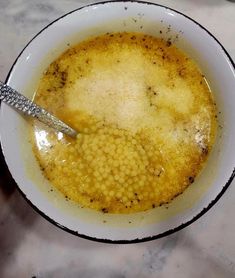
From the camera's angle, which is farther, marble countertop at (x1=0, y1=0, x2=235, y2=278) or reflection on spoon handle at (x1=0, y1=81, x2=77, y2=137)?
marble countertop at (x1=0, y1=0, x2=235, y2=278)

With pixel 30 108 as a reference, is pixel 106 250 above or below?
below

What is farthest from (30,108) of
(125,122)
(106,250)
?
(106,250)

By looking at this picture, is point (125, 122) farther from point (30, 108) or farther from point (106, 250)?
point (106, 250)

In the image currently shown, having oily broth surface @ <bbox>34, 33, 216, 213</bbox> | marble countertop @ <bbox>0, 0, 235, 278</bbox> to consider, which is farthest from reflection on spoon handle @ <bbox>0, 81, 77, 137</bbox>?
marble countertop @ <bbox>0, 0, 235, 278</bbox>

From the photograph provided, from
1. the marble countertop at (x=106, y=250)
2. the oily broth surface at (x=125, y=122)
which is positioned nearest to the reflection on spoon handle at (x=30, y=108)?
the oily broth surface at (x=125, y=122)

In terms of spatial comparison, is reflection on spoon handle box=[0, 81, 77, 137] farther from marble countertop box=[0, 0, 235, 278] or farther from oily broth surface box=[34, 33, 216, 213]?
marble countertop box=[0, 0, 235, 278]
